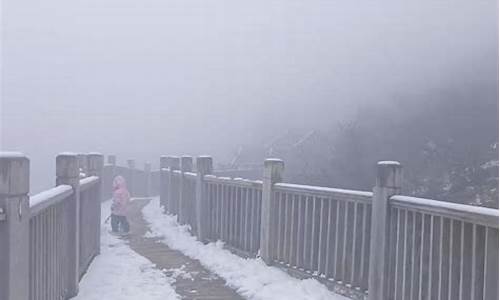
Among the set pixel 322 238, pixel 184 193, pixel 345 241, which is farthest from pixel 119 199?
pixel 345 241

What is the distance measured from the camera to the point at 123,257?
901cm

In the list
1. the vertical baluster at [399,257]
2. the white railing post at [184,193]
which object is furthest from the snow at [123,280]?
the vertical baluster at [399,257]

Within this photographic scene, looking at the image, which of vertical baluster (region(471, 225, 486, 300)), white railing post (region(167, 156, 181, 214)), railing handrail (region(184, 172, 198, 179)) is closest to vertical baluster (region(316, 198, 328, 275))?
vertical baluster (region(471, 225, 486, 300))

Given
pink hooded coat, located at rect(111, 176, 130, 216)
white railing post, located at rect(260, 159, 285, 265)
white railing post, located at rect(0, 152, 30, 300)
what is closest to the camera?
white railing post, located at rect(0, 152, 30, 300)

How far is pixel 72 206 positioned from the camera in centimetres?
614

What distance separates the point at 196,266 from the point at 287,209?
1943mm

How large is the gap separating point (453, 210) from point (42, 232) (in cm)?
327

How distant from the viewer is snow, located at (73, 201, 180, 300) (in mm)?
6555

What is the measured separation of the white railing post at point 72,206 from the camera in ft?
19.7

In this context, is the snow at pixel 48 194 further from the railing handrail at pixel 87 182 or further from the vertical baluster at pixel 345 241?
the vertical baluster at pixel 345 241

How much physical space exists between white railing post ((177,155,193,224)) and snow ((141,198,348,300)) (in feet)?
2.21

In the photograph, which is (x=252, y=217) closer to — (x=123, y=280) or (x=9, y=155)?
(x=123, y=280)

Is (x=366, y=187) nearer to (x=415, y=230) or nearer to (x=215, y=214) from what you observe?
(x=215, y=214)

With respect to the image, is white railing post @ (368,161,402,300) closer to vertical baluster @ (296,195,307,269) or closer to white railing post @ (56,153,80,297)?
vertical baluster @ (296,195,307,269)
